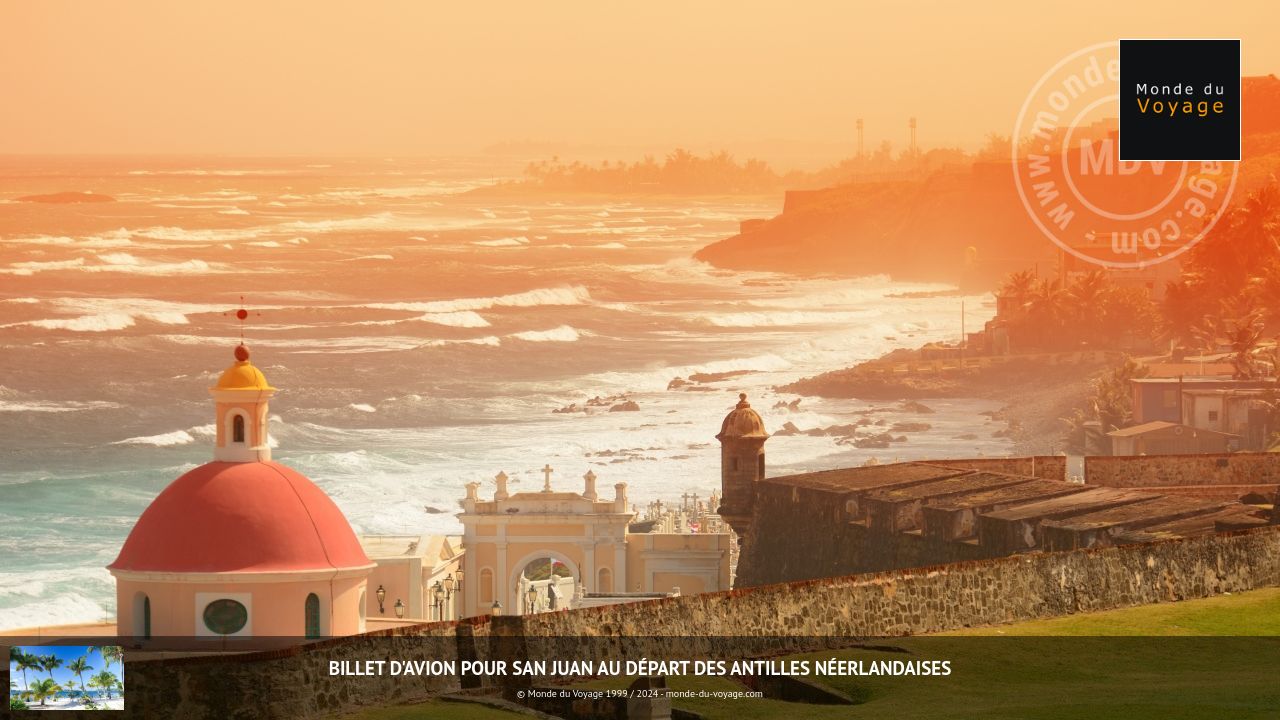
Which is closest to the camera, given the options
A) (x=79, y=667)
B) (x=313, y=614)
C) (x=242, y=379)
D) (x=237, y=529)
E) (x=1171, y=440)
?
(x=79, y=667)

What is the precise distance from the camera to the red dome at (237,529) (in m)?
22.1

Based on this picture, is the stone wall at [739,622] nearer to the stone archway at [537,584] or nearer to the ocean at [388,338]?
the stone archway at [537,584]

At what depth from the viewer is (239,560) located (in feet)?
72.5

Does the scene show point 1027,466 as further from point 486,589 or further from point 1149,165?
point 1149,165

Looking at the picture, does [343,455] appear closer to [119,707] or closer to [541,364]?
[541,364]

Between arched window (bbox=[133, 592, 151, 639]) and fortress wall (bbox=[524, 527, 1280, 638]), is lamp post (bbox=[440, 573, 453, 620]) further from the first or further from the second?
arched window (bbox=[133, 592, 151, 639])

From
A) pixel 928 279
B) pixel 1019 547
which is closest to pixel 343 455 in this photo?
pixel 1019 547

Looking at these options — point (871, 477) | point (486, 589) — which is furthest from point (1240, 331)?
point (871, 477)

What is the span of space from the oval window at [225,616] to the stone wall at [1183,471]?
18895mm

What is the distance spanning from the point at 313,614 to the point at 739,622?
181 inches

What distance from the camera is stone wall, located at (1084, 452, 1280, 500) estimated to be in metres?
37.2

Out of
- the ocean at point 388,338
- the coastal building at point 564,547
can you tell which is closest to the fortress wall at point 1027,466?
the coastal building at point 564,547

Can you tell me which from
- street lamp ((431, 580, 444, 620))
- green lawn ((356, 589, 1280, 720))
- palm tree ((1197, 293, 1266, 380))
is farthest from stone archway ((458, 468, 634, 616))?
palm tree ((1197, 293, 1266, 380))

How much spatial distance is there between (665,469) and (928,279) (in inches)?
3102
